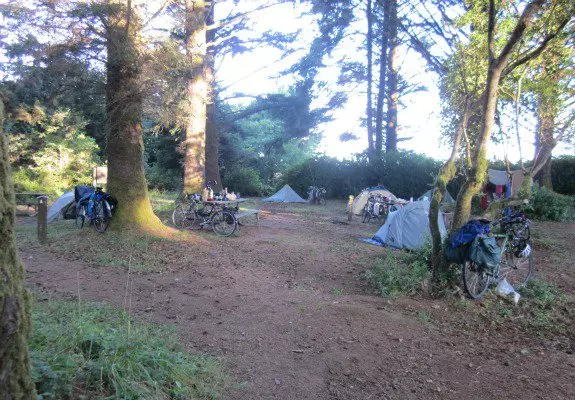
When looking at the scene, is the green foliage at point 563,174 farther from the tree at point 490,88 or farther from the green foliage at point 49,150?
the green foliage at point 49,150

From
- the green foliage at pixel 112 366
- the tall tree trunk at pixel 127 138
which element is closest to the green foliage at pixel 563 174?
the tall tree trunk at pixel 127 138

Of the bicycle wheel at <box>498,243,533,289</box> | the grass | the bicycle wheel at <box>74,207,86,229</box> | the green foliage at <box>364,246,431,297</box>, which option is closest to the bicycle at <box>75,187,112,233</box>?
the grass

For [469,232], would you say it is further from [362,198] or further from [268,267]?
[362,198]

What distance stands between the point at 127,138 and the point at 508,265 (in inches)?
287

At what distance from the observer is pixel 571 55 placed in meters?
6.52

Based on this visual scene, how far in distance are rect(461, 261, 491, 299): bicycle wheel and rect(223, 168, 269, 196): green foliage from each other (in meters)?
21.9

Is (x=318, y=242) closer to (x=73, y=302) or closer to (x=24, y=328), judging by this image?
(x=73, y=302)

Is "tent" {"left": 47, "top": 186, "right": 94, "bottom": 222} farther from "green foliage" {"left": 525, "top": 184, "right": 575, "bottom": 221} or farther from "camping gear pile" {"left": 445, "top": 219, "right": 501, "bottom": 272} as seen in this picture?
"green foliage" {"left": 525, "top": 184, "right": 575, "bottom": 221}

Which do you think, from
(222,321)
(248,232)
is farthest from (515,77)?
(248,232)

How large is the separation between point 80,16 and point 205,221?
525 cm

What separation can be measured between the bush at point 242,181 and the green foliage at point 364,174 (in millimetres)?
2130

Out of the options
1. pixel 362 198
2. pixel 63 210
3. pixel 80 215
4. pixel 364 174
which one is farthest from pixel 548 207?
pixel 63 210

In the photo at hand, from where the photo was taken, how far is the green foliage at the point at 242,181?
87.6 feet

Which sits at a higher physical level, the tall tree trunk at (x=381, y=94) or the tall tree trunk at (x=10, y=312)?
the tall tree trunk at (x=381, y=94)
